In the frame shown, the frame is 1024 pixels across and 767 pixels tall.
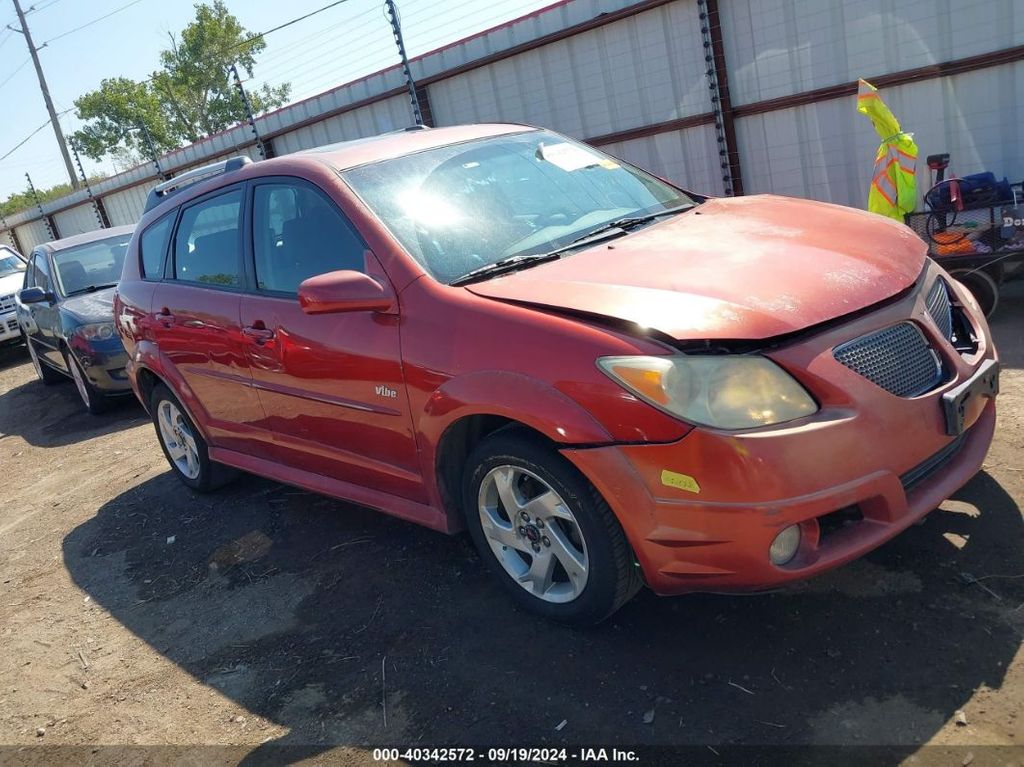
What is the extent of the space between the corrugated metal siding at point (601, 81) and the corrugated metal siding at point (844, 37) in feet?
1.59

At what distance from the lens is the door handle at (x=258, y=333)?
391cm

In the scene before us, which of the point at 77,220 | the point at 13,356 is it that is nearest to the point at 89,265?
the point at 13,356

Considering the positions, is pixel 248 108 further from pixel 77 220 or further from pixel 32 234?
pixel 32 234

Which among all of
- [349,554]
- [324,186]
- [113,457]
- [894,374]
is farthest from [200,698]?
[113,457]

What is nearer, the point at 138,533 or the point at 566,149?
the point at 566,149

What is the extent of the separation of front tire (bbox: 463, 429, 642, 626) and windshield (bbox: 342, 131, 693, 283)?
2.48 ft

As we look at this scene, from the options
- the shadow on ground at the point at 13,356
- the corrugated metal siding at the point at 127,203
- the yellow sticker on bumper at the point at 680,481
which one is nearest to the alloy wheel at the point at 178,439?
the yellow sticker on bumper at the point at 680,481

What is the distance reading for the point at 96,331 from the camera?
312 inches

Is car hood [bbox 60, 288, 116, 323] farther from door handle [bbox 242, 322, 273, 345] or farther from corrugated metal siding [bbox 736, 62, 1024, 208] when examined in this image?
corrugated metal siding [bbox 736, 62, 1024, 208]

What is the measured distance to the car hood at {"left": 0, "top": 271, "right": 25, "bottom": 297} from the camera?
533 inches

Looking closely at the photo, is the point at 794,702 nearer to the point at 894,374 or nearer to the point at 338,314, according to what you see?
the point at 894,374

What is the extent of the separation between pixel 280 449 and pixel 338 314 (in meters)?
1.06

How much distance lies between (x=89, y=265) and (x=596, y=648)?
26.6 ft

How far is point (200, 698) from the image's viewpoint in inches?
127
